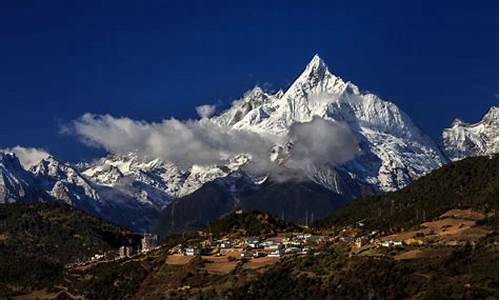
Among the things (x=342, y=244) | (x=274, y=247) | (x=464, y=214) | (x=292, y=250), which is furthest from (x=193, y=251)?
(x=464, y=214)

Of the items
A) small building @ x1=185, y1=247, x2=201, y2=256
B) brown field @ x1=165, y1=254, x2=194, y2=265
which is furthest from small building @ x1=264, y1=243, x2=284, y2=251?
brown field @ x1=165, y1=254, x2=194, y2=265

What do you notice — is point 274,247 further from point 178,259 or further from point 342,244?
point 178,259

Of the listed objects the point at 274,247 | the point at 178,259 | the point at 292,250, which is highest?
the point at 274,247

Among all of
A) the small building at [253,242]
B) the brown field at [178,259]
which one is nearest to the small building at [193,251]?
the brown field at [178,259]

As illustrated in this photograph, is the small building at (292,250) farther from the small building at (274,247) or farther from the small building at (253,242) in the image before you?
the small building at (253,242)

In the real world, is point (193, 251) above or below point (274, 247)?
above

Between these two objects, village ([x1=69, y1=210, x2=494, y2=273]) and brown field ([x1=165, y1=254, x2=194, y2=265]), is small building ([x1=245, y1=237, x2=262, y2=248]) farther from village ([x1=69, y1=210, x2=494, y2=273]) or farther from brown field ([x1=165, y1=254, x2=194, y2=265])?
brown field ([x1=165, y1=254, x2=194, y2=265])

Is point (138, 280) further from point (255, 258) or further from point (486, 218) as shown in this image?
point (486, 218)

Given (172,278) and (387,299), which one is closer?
(387,299)

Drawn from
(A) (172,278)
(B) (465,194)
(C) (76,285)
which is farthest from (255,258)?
(B) (465,194)

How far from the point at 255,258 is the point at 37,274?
5167 cm

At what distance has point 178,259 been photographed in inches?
6964

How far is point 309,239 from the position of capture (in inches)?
7461

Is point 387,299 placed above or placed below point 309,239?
below
